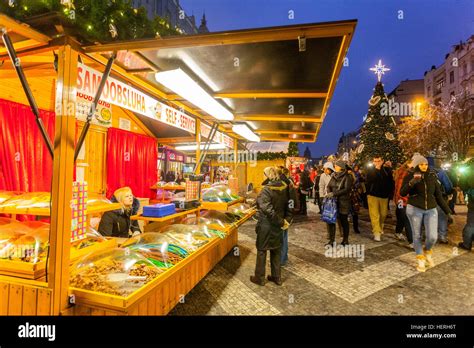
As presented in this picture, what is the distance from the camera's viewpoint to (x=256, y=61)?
3617 millimetres

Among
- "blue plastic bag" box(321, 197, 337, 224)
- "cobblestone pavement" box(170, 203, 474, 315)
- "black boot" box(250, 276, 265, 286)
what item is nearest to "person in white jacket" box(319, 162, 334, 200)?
"blue plastic bag" box(321, 197, 337, 224)

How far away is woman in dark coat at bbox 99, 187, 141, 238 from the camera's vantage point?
450 cm

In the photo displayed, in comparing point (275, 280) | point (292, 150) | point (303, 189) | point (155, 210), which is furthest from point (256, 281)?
point (292, 150)

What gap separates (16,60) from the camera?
94.7 inches

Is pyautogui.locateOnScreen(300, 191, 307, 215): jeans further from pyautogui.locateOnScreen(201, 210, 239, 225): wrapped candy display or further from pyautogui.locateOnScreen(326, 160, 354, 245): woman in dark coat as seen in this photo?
pyautogui.locateOnScreen(201, 210, 239, 225): wrapped candy display

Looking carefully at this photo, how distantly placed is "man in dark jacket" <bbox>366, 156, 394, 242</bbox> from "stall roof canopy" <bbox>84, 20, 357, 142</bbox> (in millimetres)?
2958

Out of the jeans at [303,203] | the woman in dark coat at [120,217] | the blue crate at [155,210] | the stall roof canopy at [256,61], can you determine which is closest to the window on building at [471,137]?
the jeans at [303,203]

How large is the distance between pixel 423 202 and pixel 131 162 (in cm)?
769

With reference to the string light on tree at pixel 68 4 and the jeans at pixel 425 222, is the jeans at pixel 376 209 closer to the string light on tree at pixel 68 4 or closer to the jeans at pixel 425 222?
the jeans at pixel 425 222

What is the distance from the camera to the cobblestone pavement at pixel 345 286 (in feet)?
12.8

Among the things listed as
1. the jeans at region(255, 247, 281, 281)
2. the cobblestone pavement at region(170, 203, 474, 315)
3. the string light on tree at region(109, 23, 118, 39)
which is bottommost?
the cobblestone pavement at region(170, 203, 474, 315)

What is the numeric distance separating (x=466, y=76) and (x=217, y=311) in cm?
4198

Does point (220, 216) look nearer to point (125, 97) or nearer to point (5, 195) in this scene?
point (125, 97)

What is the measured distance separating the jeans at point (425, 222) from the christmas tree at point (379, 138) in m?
12.0
